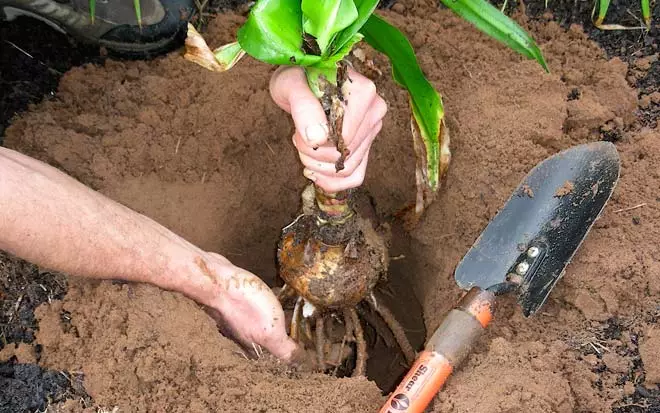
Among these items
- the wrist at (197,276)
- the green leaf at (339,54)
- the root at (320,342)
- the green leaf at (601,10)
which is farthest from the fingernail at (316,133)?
the green leaf at (601,10)

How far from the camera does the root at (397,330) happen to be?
1667 millimetres

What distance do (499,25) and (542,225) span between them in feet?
1.38

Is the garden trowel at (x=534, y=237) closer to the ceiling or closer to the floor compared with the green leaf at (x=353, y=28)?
closer to the floor

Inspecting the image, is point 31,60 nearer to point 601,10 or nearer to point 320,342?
point 320,342

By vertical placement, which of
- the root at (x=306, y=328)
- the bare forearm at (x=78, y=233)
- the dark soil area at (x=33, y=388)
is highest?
the bare forearm at (x=78, y=233)

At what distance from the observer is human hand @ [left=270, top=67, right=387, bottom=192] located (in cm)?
112

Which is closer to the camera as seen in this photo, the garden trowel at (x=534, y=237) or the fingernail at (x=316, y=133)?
the fingernail at (x=316, y=133)

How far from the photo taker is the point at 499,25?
A: 4.44 feet

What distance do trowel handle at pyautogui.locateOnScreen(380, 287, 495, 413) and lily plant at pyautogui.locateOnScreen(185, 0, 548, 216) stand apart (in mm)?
382

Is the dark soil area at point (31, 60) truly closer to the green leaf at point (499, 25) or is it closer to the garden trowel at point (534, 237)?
the green leaf at point (499, 25)

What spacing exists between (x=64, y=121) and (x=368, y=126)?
83 centimetres

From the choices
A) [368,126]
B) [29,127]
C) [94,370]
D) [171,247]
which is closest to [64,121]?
[29,127]

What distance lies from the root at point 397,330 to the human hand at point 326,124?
0.49 metres

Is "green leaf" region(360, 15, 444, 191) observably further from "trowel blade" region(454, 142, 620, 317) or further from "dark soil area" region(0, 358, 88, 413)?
"dark soil area" region(0, 358, 88, 413)
